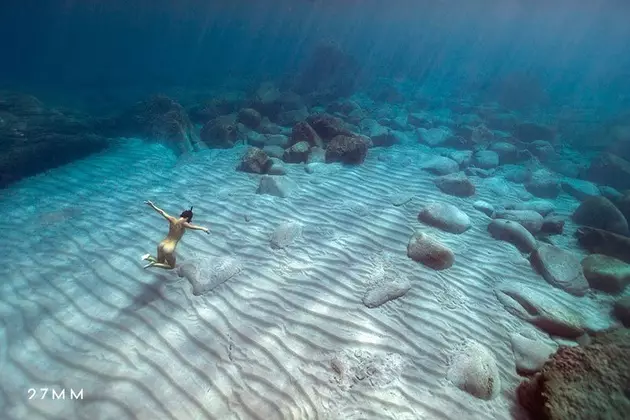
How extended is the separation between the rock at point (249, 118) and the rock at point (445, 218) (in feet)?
26.9

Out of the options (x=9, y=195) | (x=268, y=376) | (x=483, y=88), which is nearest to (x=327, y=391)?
(x=268, y=376)

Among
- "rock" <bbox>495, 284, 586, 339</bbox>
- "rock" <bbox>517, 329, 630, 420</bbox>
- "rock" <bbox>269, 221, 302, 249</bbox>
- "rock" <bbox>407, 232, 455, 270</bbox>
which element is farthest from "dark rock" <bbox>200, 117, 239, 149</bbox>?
"rock" <bbox>517, 329, 630, 420</bbox>

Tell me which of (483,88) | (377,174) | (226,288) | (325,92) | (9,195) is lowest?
(9,195)

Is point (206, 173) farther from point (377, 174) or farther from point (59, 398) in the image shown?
point (59, 398)

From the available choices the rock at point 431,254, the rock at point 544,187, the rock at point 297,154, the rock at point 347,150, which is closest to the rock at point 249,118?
the rock at point 297,154

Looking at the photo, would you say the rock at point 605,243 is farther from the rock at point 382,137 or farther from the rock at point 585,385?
the rock at point 382,137

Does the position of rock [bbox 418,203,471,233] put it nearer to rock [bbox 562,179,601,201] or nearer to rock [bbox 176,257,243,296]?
rock [bbox 176,257,243,296]

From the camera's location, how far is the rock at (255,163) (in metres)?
8.41

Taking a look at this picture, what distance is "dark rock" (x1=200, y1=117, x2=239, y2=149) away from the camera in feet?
35.8

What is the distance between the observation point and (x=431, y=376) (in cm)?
351

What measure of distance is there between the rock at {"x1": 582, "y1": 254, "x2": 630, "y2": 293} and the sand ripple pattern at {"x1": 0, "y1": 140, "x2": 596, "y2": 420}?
100cm

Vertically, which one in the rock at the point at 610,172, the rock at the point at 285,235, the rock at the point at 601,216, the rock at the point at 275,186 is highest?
the rock at the point at 610,172

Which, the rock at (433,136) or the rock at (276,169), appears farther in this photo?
the rock at (433,136)

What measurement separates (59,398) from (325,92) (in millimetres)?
17559
